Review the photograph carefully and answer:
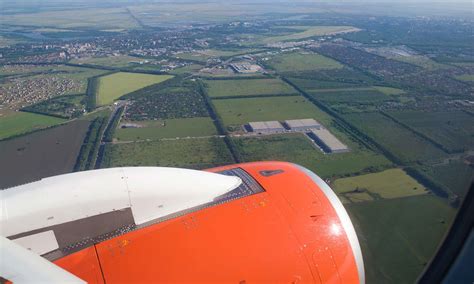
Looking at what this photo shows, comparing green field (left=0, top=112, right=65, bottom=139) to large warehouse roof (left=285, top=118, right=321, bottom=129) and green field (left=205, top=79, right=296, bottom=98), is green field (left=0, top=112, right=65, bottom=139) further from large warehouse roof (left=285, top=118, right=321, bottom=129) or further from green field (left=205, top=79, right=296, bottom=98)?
large warehouse roof (left=285, top=118, right=321, bottom=129)

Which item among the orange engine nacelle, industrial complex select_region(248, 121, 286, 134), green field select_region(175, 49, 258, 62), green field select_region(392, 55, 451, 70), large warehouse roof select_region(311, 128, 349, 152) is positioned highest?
the orange engine nacelle

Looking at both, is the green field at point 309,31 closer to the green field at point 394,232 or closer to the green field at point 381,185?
the green field at point 381,185

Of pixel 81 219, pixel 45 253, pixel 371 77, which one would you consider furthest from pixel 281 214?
pixel 371 77

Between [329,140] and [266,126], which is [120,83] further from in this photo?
[329,140]

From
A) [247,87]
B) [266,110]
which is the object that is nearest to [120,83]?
[247,87]

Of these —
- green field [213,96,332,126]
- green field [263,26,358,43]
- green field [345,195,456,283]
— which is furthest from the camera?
green field [263,26,358,43]

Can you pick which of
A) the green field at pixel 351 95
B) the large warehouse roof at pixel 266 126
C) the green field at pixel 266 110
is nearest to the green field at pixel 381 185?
the large warehouse roof at pixel 266 126

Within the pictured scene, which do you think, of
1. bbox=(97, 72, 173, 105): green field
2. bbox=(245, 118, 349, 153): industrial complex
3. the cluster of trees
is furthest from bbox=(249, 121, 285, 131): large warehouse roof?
bbox=(97, 72, 173, 105): green field
